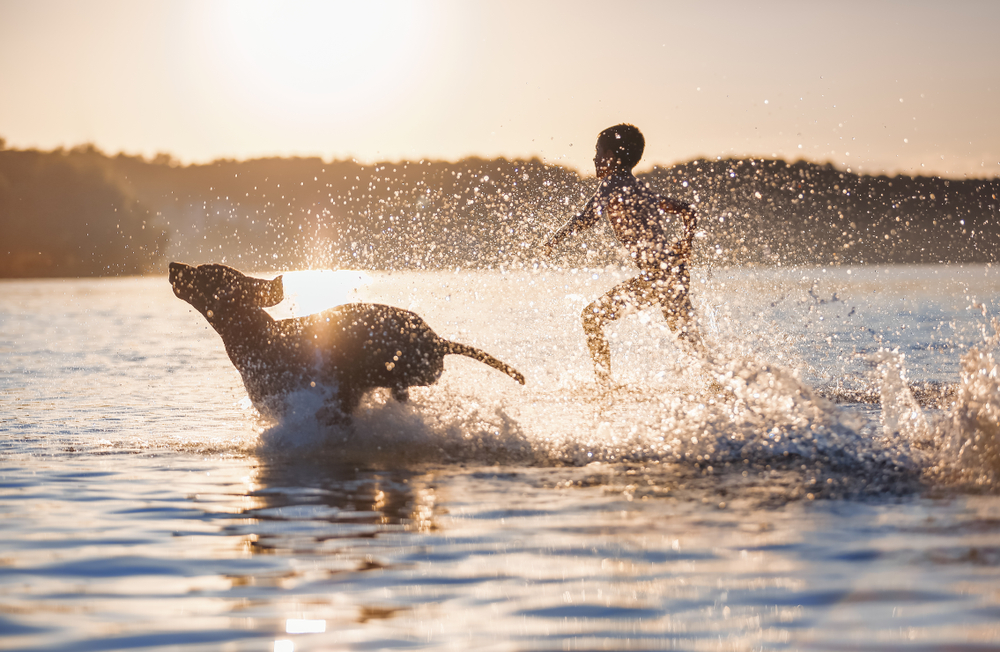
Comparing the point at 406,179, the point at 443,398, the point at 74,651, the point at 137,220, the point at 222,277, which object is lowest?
the point at 74,651

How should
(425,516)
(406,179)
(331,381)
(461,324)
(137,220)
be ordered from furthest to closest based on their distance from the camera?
(137,220)
(461,324)
(406,179)
(331,381)
(425,516)

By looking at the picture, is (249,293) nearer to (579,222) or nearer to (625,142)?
(579,222)

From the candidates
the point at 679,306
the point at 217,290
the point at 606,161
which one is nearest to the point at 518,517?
the point at 217,290

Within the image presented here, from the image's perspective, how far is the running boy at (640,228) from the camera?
27.8ft

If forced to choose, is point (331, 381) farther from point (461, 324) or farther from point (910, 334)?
point (461, 324)

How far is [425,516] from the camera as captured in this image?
509 cm

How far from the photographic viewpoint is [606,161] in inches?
345

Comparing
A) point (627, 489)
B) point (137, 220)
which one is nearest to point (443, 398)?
point (627, 489)

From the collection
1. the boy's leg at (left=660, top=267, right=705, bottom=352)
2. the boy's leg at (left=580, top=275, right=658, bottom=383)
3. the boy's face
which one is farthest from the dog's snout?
the boy's leg at (left=660, top=267, right=705, bottom=352)

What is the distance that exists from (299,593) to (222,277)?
418 cm

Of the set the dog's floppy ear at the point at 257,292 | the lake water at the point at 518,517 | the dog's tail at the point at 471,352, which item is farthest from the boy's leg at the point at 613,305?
the dog's floppy ear at the point at 257,292

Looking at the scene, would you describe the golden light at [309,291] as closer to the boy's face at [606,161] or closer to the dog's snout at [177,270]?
the dog's snout at [177,270]

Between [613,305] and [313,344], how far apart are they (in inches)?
115

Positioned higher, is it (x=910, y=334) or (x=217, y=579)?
(x=910, y=334)
